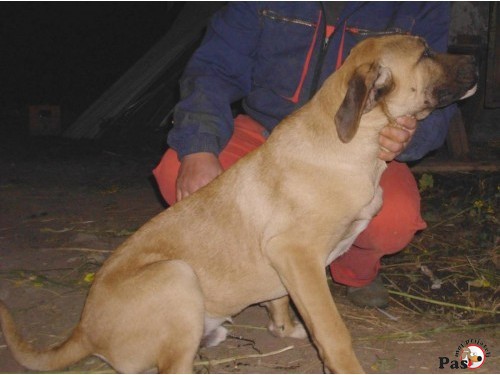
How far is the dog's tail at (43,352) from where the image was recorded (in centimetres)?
295

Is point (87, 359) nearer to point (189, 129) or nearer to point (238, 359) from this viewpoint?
point (238, 359)

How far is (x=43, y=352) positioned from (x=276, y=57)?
2360 millimetres

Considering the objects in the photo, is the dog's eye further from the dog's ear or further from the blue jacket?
the blue jacket

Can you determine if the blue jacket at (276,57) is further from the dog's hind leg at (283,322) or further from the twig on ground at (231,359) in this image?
the twig on ground at (231,359)

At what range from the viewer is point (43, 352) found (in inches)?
116

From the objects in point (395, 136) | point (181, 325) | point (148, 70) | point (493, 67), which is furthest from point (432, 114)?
point (148, 70)

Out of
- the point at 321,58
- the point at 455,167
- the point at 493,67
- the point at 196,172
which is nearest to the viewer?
the point at 196,172

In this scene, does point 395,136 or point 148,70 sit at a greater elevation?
point 395,136

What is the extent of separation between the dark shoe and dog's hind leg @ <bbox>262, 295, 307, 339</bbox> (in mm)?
536

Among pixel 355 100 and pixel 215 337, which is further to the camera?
pixel 215 337

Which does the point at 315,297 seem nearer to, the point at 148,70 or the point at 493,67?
the point at 493,67

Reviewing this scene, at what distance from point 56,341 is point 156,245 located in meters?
0.98

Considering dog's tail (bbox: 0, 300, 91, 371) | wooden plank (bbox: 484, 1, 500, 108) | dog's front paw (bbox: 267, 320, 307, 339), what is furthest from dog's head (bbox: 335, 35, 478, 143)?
wooden plank (bbox: 484, 1, 500, 108)

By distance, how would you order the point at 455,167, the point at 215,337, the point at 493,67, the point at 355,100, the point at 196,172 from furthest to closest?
the point at 455,167 → the point at 493,67 → the point at 196,172 → the point at 215,337 → the point at 355,100
